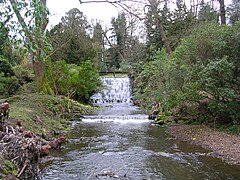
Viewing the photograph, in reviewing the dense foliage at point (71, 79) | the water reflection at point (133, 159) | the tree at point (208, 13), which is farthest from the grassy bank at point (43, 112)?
the tree at point (208, 13)

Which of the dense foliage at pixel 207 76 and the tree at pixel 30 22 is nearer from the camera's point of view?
the tree at pixel 30 22

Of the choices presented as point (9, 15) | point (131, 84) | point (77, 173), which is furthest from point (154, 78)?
point (131, 84)

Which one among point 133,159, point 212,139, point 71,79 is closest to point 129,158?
point 133,159

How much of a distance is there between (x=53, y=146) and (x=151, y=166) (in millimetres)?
3571

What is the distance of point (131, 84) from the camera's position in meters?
30.1

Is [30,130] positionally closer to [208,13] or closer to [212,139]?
[212,139]

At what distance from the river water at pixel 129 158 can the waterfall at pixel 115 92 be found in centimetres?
1360

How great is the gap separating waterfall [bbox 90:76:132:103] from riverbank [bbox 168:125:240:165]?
46.2ft

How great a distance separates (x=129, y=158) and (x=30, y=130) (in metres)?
4.06

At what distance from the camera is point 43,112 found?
1470 cm

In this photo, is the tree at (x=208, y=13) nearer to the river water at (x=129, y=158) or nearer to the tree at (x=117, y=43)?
the river water at (x=129, y=158)

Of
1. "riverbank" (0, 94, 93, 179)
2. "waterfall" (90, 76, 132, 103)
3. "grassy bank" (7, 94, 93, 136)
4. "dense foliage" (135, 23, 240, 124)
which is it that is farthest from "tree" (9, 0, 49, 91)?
"waterfall" (90, 76, 132, 103)

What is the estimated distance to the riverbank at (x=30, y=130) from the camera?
6.38m

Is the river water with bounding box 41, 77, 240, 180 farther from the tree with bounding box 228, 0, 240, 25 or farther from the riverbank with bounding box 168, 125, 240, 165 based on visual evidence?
the tree with bounding box 228, 0, 240, 25
